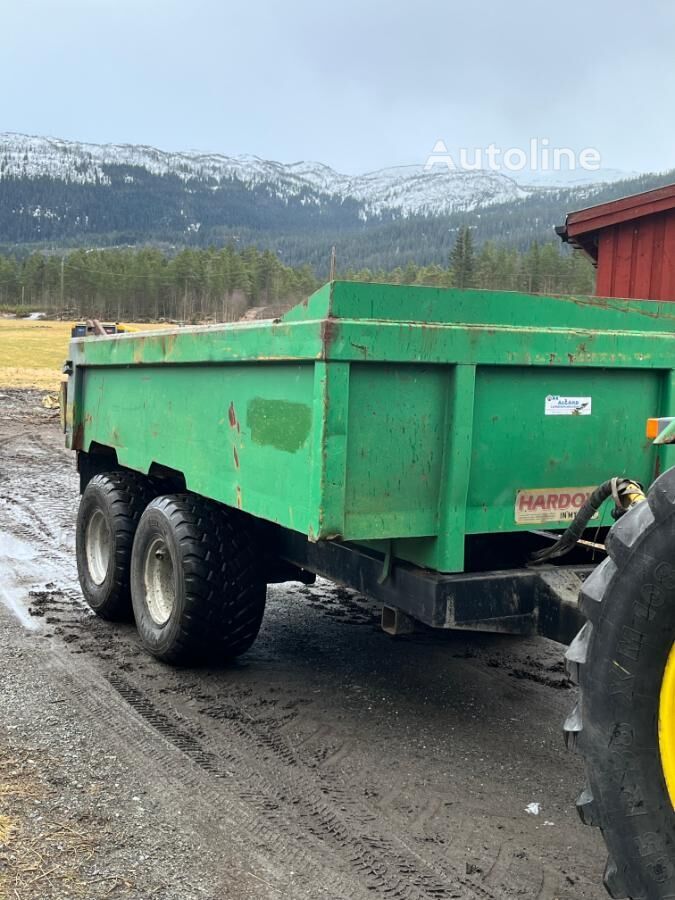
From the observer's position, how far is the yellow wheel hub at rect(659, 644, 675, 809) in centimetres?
212

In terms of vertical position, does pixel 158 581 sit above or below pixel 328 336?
below

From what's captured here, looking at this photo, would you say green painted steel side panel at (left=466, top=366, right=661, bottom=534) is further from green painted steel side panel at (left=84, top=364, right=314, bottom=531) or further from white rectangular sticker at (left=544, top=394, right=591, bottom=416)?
green painted steel side panel at (left=84, top=364, right=314, bottom=531)

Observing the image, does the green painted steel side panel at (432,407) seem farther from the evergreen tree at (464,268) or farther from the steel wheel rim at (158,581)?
the steel wheel rim at (158,581)

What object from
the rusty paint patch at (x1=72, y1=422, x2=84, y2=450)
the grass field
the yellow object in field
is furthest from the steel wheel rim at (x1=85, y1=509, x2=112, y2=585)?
the yellow object in field

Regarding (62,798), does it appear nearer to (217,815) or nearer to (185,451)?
(217,815)

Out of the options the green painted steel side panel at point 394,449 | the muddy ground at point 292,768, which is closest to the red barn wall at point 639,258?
the muddy ground at point 292,768

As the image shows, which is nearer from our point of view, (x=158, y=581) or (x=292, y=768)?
(x=292, y=768)

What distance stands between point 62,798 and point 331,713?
1.32 metres

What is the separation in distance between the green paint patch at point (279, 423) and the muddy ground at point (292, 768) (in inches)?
51.8

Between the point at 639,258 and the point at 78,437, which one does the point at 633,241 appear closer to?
the point at 639,258

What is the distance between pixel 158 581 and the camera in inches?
188

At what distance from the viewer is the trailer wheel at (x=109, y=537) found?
526cm

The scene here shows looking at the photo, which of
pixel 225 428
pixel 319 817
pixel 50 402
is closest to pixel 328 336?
pixel 225 428

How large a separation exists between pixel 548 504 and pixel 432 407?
65 centimetres
